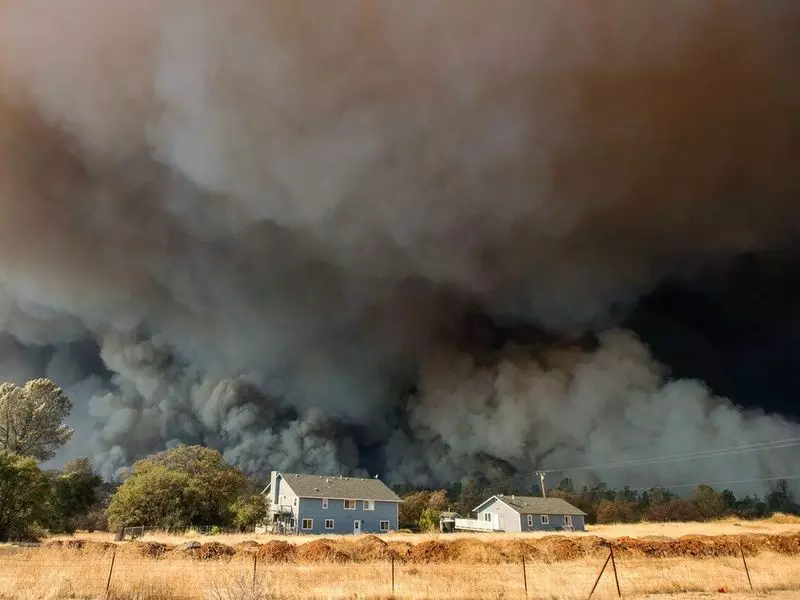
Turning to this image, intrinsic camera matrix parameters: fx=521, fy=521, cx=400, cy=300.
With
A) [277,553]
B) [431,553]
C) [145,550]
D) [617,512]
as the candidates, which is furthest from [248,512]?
[617,512]

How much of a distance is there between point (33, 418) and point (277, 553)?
144 feet

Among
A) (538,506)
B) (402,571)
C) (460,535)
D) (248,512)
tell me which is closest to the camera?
(402,571)

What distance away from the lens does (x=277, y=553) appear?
95.3ft

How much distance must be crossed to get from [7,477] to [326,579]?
97.4 feet

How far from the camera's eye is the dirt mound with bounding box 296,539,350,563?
28.8 meters

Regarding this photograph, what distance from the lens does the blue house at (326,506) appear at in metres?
62.8

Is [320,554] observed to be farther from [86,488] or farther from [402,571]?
[86,488]

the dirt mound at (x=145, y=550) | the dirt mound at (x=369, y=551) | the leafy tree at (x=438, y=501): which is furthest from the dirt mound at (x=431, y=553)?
the leafy tree at (x=438, y=501)

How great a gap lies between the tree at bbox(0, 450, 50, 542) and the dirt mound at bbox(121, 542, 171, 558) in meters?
11.9

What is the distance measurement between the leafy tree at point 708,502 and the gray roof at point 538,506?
32568 mm

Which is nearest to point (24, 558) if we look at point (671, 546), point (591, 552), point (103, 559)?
point (103, 559)

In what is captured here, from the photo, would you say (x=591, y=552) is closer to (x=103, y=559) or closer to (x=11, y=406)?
(x=103, y=559)

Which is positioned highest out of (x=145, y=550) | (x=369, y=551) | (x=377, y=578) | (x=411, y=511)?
(x=411, y=511)

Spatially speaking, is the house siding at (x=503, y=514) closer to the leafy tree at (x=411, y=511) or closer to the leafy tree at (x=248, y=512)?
the leafy tree at (x=411, y=511)
